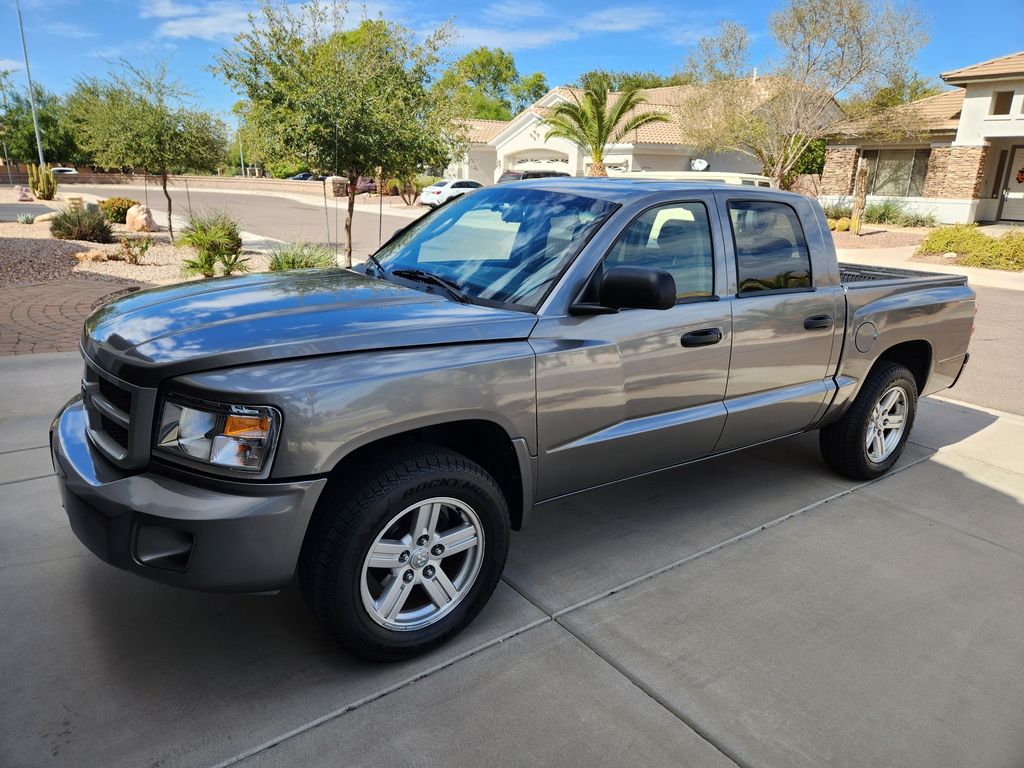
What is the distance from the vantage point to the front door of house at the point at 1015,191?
1180 inches

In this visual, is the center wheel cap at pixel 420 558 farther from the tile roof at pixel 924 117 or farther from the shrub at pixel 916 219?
the shrub at pixel 916 219

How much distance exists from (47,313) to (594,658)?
8.49 meters

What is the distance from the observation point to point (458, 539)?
291cm

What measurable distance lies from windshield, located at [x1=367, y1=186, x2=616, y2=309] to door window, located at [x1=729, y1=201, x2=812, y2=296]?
2.85 ft

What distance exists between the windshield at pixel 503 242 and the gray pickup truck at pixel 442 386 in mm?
16

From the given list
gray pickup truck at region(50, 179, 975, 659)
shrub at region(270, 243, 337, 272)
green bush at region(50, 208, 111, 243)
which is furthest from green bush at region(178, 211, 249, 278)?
gray pickup truck at region(50, 179, 975, 659)

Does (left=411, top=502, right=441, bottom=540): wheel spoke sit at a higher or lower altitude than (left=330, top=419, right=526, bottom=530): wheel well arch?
lower

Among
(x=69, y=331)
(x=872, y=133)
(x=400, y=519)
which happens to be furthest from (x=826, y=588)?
(x=872, y=133)

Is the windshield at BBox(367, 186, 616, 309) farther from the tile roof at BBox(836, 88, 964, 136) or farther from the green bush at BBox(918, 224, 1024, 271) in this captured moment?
the tile roof at BBox(836, 88, 964, 136)

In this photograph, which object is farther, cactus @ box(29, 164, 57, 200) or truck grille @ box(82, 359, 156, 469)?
cactus @ box(29, 164, 57, 200)

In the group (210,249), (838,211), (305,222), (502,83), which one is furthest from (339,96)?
(502,83)

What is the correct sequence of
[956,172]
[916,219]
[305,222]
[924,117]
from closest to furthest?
[305,222] < [916,219] < [956,172] < [924,117]

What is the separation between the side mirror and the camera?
2984 millimetres

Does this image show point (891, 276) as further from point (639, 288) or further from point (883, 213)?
point (883, 213)
